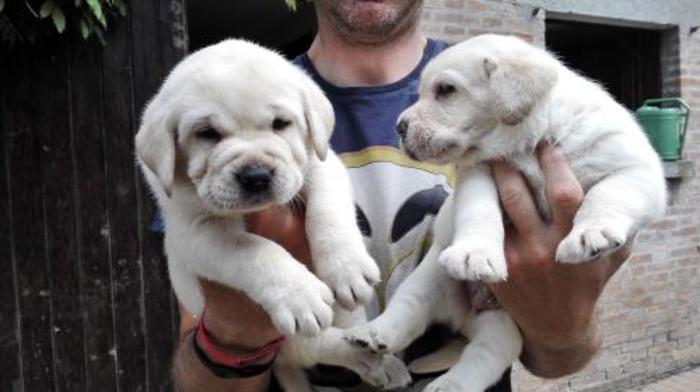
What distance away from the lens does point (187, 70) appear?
2166 mm

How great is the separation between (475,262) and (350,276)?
1.12 ft

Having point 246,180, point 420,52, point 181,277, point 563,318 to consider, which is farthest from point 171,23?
point 563,318

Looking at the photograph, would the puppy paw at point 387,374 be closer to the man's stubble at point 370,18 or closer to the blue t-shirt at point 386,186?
the blue t-shirt at point 386,186

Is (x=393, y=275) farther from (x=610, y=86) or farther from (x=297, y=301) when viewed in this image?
(x=610, y=86)

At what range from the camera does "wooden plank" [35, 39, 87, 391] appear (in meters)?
4.45

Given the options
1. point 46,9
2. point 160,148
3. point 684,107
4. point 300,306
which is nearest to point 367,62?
point 160,148

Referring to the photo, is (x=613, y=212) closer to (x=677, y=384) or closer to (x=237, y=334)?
(x=237, y=334)

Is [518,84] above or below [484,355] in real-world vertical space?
above

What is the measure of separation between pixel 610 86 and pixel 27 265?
7.28m

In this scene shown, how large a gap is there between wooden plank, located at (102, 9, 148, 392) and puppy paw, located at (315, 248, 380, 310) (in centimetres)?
292

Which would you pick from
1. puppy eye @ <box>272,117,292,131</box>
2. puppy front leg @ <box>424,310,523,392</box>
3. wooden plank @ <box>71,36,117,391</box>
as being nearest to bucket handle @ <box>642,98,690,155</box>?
wooden plank @ <box>71,36,117,391</box>

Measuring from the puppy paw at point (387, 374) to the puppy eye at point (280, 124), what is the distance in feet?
2.45

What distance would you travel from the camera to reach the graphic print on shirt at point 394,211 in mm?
2527

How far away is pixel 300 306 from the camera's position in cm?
188
